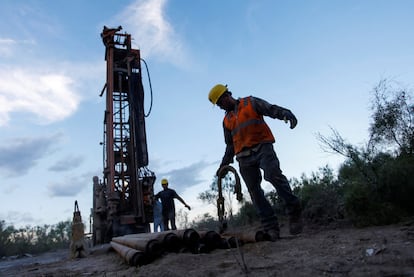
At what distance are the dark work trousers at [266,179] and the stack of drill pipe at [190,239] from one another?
3.72 ft

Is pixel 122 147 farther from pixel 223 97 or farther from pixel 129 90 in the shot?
pixel 223 97

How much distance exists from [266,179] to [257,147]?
1.41 feet

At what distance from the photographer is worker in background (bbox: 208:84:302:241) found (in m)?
4.37

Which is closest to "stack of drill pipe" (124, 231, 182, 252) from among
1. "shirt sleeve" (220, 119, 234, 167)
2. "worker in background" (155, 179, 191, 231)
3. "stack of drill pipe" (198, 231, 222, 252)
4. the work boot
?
"stack of drill pipe" (198, 231, 222, 252)

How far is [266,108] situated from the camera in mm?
4551

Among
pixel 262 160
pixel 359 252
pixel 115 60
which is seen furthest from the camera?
pixel 115 60

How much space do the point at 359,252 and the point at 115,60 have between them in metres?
12.4

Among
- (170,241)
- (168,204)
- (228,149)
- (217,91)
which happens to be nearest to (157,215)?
(168,204)

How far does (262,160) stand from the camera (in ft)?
14.8

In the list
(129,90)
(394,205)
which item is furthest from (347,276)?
(129,90)

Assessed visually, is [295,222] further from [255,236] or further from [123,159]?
[123,159]

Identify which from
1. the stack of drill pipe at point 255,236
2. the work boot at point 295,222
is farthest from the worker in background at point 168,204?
the stack of drill pipe at point 255,236

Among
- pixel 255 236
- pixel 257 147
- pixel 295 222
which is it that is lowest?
pixel 255 236

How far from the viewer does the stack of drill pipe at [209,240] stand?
382cm
